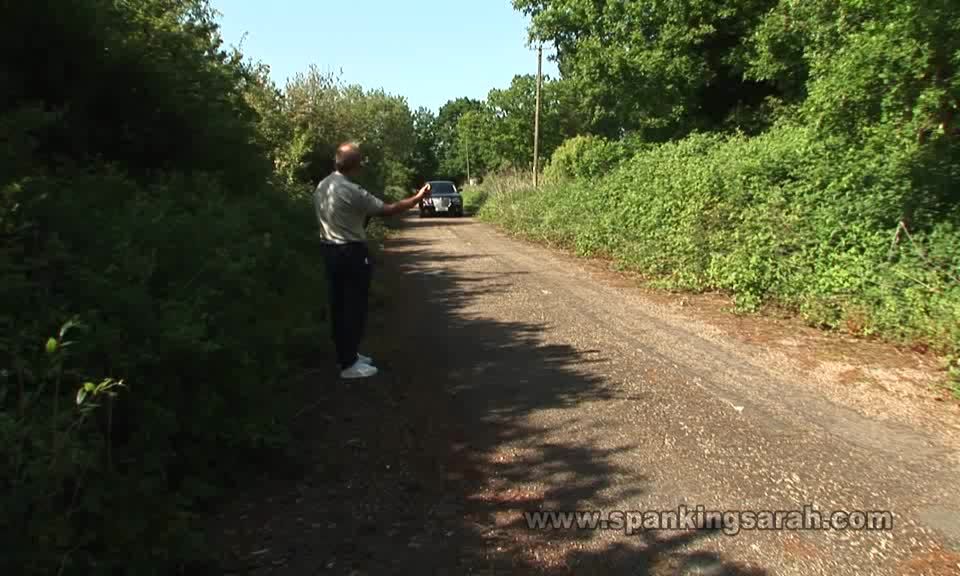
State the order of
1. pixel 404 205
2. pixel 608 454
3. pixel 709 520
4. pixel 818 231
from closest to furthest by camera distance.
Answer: pixel 709 520 < pixel 608 454 < pixel 404 205 < pixel 818 231

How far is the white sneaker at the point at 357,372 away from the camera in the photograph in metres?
5.68

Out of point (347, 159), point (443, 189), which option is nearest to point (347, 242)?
point (347, 159)

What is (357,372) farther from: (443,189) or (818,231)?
(443,189)

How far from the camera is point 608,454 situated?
13.6 feet

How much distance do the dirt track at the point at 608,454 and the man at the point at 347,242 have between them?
1.56 ft

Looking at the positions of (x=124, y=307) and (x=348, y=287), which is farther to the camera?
(x=348, y=287)

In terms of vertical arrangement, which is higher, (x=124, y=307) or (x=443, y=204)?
(x=124, y=307)

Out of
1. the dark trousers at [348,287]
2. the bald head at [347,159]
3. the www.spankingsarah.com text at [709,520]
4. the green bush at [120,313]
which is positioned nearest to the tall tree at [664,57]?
the bald head at [347,159]

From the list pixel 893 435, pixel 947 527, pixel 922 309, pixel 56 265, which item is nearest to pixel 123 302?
pixel 56 265

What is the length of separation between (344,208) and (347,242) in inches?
10.9

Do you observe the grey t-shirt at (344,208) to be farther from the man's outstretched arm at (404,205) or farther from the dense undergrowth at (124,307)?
the dense undergrowth at (124,307)

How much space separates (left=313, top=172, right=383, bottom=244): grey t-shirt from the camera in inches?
214

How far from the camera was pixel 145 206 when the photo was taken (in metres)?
4.27

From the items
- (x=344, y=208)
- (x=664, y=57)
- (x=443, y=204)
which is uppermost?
(x=664, y=57)
